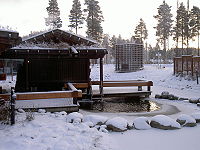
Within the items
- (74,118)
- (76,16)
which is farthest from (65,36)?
(76,16)

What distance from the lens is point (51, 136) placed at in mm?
7105

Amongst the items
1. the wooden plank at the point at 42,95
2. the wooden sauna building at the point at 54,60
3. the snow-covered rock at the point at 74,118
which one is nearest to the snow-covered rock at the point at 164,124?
the snow-covered rock at the point at 74,118

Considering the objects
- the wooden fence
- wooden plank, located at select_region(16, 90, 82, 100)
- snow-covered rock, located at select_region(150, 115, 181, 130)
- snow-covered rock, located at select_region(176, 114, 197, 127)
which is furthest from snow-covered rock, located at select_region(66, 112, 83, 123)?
the wooden fence

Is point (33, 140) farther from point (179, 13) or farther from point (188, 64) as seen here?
point (179, 13)

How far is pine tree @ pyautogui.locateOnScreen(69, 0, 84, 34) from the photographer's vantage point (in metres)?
48.2

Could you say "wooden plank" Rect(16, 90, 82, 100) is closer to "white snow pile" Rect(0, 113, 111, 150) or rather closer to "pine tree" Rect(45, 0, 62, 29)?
"white snow pile" Rect(0, 113, 111, 150)

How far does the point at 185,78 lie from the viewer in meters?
28.1

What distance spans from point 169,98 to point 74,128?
1112 centimetres

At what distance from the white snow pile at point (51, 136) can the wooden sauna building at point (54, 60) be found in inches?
274

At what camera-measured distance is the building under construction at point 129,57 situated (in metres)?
42.8

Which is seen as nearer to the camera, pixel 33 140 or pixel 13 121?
pixel 33 140

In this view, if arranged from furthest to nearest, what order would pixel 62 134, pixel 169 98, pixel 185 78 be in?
pixel 185 78
pixel 169 98
pixel 62 134

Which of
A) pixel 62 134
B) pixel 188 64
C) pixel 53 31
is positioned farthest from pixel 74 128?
pixel 188 64

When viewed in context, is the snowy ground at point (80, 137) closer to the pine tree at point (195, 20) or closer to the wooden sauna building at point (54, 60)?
the wooden sauna building at point (54, 60)
